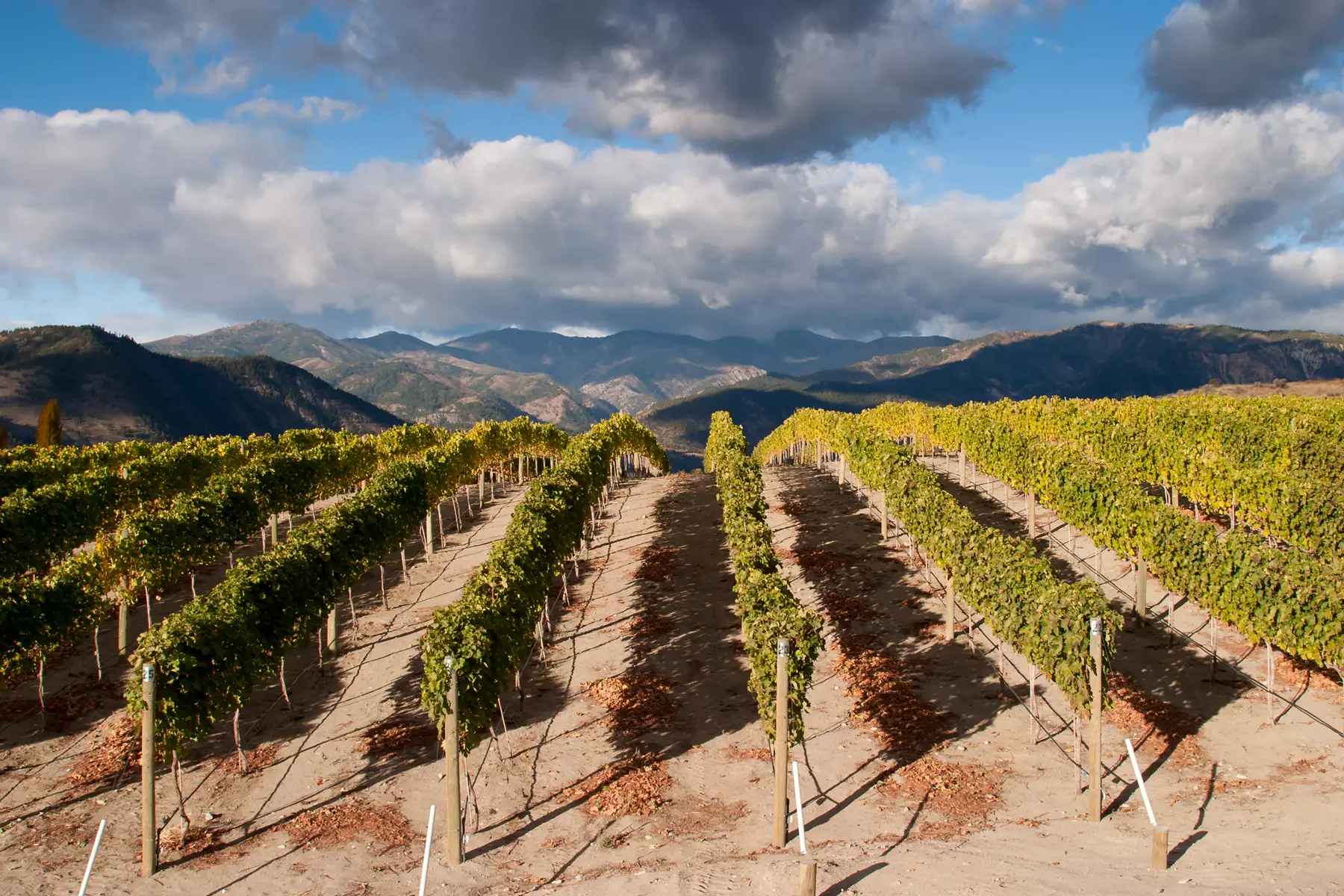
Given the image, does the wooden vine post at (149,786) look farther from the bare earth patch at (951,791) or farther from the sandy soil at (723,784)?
the bare earth patch at (951,791)

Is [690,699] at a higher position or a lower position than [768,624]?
lower

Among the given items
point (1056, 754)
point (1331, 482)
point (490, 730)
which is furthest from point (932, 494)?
point (1331, 482)

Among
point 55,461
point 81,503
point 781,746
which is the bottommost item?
point 781,746

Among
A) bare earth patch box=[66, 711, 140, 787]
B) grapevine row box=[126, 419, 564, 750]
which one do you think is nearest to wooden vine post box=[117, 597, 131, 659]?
grapevine row box=[126, 419, 564, 750]

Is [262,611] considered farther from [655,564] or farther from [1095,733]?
[1095,733]

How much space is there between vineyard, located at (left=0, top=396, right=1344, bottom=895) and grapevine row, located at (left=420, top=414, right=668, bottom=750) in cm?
10

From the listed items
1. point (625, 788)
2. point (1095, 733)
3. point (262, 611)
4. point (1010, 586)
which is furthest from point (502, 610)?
point (1095, 733)

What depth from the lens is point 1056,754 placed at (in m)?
15.9

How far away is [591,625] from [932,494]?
1127 centimetres

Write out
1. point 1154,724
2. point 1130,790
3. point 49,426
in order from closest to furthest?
point 1130,790
point 1154,724
point 49,426

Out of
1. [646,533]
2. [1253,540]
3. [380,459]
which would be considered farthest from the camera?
[380,459]

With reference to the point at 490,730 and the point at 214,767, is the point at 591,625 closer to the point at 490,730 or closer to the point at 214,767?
the point at 490,730

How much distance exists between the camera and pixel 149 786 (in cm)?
1298

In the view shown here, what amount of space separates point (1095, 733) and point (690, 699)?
364 inches
